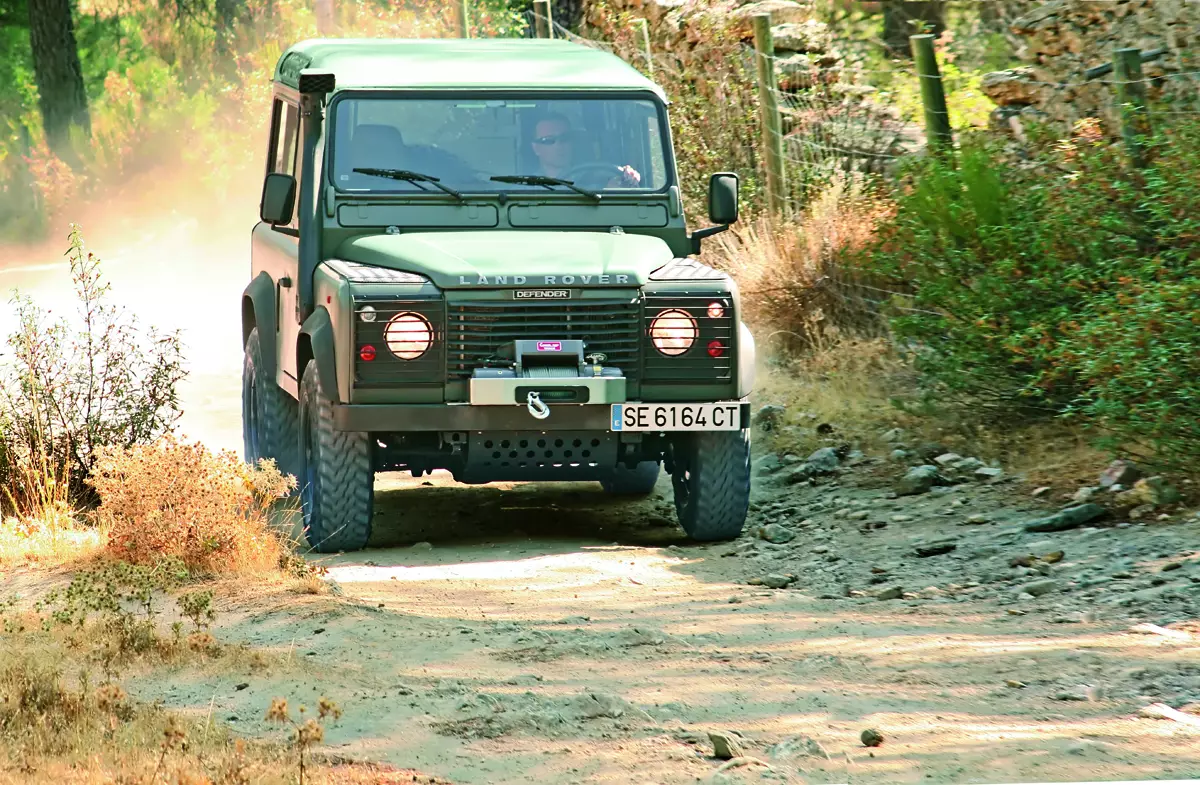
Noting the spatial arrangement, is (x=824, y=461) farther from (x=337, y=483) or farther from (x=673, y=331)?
(x=337, y=483)

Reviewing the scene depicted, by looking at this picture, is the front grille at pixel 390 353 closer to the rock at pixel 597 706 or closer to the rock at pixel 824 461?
the rock at pixel 597 706

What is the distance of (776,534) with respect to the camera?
8.57m

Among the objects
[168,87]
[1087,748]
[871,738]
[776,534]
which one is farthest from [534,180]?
[168,87]

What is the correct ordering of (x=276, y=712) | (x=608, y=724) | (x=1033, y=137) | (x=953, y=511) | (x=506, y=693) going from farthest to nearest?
(x=1033, y=137) < (x=953, y=511) < (x=506, y=693) < (x=608, y=724) < (x=276, y=712)

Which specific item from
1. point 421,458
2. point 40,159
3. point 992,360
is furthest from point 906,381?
point 40,159

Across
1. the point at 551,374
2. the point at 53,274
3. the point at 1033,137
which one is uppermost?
the point at 1033,137

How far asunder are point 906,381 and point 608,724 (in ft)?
19.8

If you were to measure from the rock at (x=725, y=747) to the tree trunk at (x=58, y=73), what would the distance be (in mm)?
23901

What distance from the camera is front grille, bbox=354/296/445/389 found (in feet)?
24.8

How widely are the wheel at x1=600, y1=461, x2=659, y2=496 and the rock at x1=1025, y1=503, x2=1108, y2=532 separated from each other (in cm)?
242

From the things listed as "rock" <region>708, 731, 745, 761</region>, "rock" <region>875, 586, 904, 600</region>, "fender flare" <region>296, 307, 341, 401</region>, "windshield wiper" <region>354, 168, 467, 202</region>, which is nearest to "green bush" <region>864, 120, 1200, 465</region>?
"rock" <region>875, 586, 904, 600</region>

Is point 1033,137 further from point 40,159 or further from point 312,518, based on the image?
point 40,159

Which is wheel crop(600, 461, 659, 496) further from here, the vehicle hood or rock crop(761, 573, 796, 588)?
rock crop(761, 573, 796, 588)

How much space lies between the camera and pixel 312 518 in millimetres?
8047
